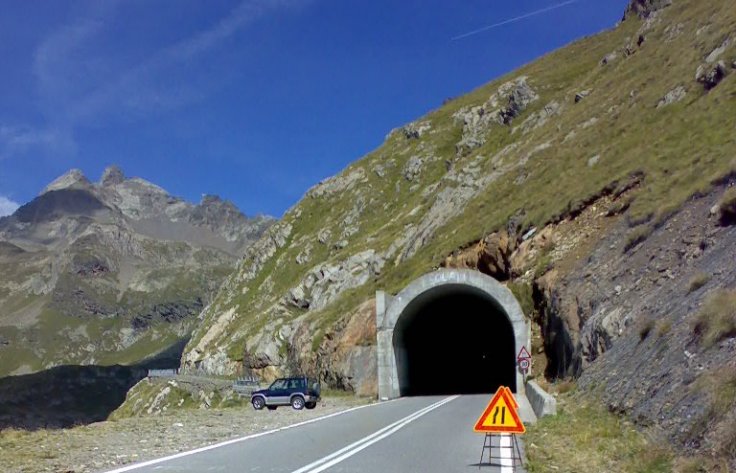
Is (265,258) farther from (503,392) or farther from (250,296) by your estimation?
(503,392)

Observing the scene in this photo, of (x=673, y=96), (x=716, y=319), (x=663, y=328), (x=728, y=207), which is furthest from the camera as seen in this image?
(x=673, y=96)

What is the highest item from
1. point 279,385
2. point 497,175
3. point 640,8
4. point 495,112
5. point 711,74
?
point 640,8

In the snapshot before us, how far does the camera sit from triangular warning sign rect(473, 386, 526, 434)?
11.3 metres

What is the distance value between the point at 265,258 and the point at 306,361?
51.9 meters

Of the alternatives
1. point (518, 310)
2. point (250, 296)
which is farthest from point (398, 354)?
point (250, 296)

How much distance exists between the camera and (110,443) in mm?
14773

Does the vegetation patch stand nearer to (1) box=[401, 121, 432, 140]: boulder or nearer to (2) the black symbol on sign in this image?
(2) the black symbol on sign

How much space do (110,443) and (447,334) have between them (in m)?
41.1

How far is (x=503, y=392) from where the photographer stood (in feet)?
38.5

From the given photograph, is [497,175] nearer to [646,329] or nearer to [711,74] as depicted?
[711,74]

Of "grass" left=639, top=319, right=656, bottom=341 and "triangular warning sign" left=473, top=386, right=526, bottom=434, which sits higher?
"grass" left=639, top=319, right=656, bottom=341

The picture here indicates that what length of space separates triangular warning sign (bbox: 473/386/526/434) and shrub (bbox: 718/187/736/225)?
10.0 metres

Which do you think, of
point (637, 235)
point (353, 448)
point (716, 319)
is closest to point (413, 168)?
point (637, 235)

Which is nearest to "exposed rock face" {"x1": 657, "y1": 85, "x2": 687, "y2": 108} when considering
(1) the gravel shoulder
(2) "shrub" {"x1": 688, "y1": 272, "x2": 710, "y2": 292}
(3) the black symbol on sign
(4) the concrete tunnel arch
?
(4) the concrete tunnel arch
